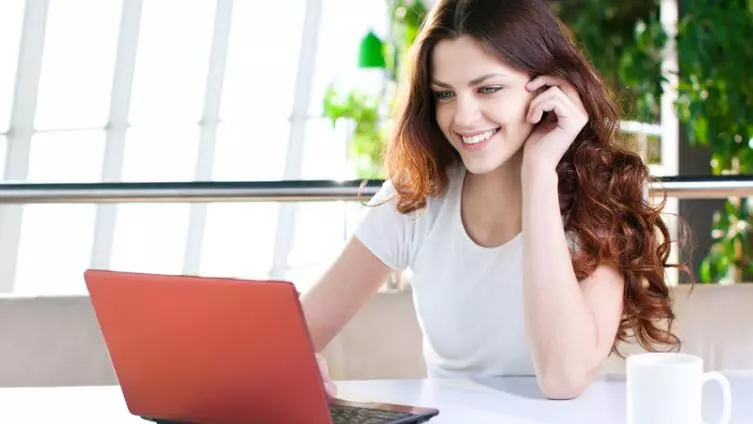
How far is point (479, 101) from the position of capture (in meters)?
1.68

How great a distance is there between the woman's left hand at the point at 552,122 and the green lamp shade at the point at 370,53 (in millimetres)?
5466

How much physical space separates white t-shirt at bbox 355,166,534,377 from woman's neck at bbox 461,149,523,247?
23mm

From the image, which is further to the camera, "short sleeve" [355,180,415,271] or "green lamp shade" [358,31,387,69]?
"green lamp shade" [358,31,387,69]

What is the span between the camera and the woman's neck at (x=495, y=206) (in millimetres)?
1788

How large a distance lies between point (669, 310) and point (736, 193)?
1.22 feet

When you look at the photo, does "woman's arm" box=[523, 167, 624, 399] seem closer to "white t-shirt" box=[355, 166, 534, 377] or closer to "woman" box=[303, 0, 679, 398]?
"woman" box=[303, 0, 679, 398]

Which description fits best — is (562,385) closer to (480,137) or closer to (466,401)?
(466,401)

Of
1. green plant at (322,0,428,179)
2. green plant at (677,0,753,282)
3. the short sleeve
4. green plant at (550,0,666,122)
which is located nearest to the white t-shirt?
the short sleeve

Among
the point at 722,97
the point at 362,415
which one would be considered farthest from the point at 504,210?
the point at 722,97

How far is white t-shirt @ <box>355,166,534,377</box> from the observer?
1.73m

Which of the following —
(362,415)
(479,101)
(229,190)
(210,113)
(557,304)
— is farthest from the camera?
(210,113)

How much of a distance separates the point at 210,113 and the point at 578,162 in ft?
24.5

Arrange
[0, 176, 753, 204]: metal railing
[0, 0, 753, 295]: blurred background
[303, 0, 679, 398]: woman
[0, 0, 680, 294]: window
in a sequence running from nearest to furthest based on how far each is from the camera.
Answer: [303, 0, 679, 398]: woman, [0, 176, 753, 204]: metal railing, [0, 0, 753, 295]: blurred background, [0, 0, 680, 294]: window

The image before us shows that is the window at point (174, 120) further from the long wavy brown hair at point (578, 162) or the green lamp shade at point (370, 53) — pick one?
the long wavy brown hair at point (578, 162)
